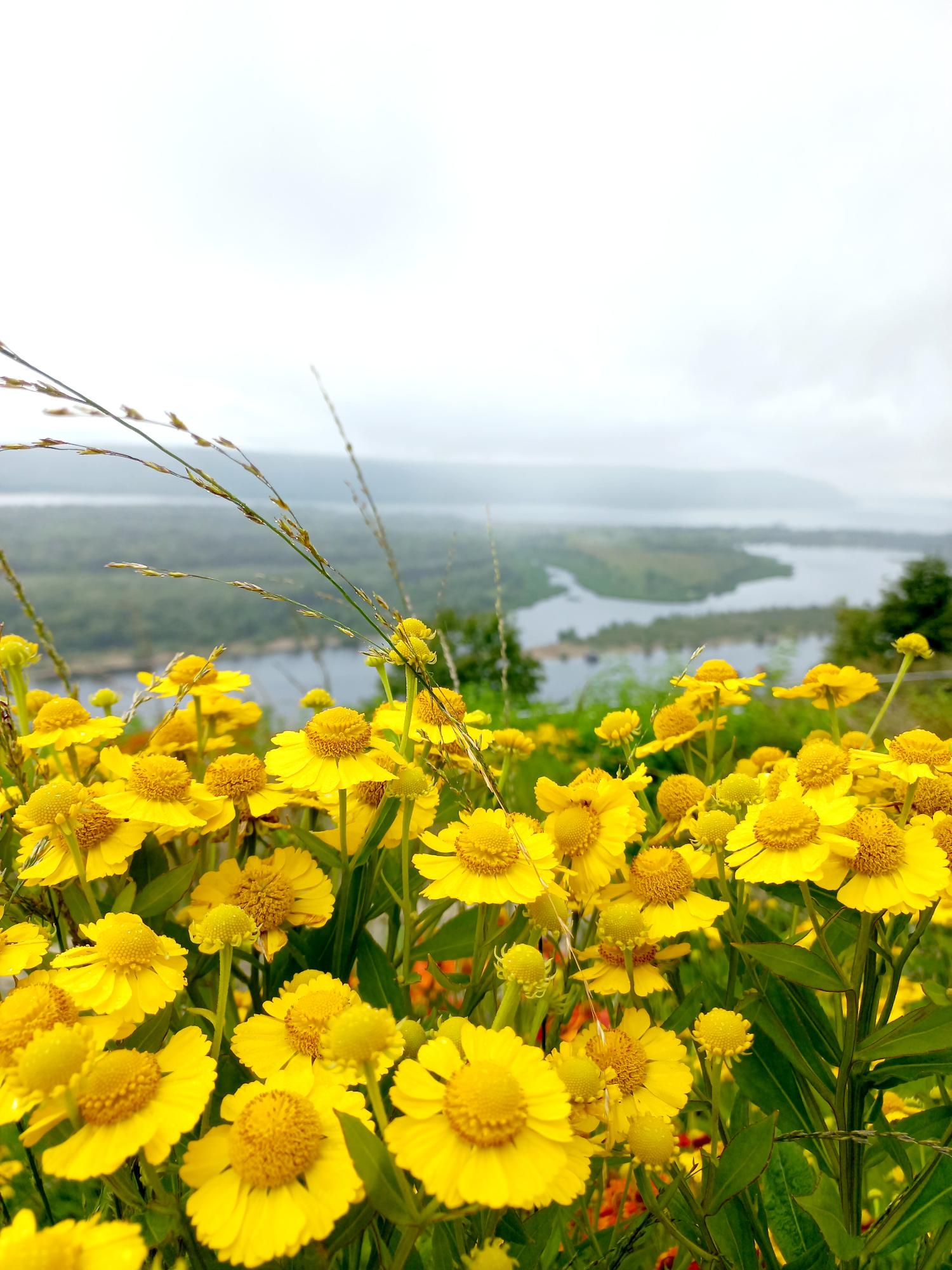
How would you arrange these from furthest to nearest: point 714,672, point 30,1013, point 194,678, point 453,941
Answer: point 714,672 → point 194,678 → point 453,941 → point 30,1013

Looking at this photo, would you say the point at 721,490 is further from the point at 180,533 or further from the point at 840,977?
the point at 840,977

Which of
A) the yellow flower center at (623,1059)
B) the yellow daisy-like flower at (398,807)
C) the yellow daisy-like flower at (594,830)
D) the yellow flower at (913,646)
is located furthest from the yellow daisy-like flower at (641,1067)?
the yellow flower at (913,646)

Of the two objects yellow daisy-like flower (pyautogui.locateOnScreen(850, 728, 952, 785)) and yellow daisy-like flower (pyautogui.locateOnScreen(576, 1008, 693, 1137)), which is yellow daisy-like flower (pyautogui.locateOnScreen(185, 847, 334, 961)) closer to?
yellow daisy-like flower (pyautogui.locateOnScreen(576, 1008, 693, 1137))

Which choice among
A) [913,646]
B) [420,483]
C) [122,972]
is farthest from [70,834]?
[420,483]

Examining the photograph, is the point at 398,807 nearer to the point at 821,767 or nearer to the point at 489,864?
the point at 489,864

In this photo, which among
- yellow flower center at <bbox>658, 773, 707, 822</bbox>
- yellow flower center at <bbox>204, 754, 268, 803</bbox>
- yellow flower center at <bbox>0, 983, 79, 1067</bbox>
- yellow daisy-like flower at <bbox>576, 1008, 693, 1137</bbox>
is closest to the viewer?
yellow flower center at <bbox>0, 983, 79, 1067</bbox>

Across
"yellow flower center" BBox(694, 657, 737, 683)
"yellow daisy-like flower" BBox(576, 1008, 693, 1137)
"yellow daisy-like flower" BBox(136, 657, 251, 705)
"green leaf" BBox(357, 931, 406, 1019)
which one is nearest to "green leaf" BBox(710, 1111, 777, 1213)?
"yellow daisy-like flower" BBox(576, 1008, 693, 1137)
